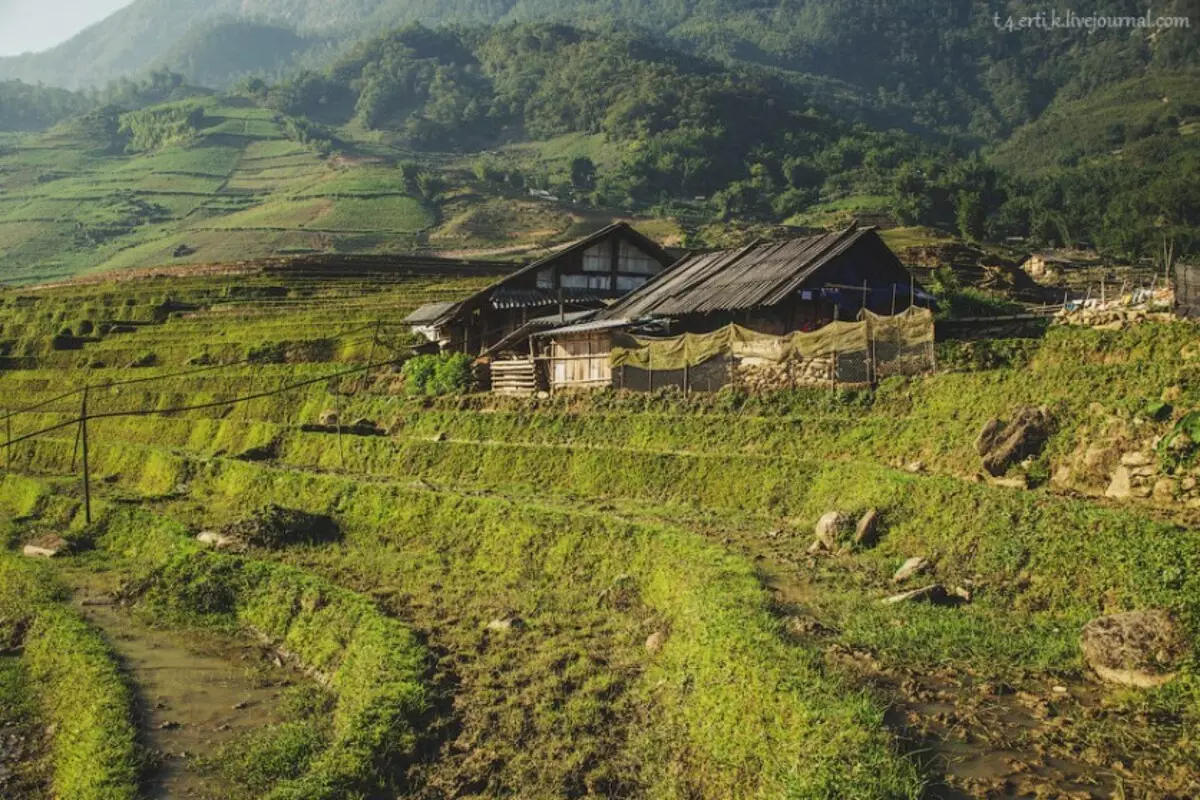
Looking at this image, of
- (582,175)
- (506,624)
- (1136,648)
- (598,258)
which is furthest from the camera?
(582,175)

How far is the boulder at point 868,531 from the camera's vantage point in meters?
16.2

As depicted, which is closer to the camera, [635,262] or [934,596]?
[934,596]

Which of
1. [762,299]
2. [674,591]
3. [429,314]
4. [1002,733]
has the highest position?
[762,299]

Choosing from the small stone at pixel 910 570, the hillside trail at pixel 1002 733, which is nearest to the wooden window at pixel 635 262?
the small stone at pixel 910 570

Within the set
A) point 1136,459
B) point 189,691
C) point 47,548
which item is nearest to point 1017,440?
point 1136,459

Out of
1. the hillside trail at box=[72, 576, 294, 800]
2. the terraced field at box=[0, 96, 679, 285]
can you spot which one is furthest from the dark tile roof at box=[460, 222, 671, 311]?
the terraced field at box=[0, 96, 679, 285]

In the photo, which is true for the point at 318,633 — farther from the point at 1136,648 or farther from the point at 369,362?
the point at 369,362

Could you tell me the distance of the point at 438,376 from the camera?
3497 centimetres

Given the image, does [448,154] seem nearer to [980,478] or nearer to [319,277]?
[319,277]

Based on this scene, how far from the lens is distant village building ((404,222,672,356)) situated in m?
38.5

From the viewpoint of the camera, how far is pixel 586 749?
10.9 metres

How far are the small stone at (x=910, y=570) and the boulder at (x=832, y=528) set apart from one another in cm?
217

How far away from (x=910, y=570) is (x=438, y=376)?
23.6m

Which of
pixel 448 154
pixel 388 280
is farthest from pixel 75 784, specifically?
pixel 448 154
